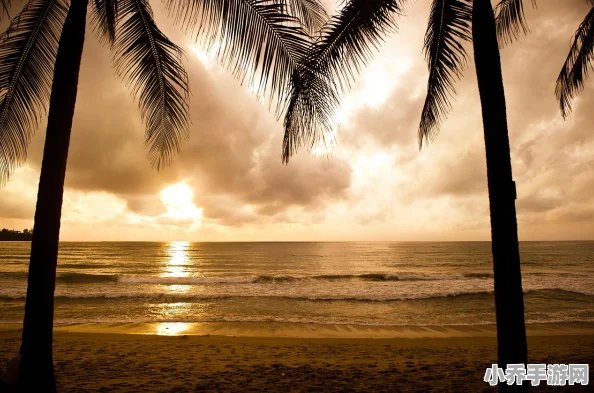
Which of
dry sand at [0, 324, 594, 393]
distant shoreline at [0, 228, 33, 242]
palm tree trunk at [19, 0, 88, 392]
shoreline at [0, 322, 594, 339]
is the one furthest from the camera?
distant shoreline at [0, 228, 33, 242]

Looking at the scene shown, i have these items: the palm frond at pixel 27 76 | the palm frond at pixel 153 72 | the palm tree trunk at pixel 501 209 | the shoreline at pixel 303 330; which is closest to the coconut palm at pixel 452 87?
the palm tree trunk at pixel 501 209

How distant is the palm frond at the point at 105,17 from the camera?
14.8ft

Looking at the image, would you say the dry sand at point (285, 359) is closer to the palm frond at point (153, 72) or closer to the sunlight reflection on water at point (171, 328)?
the sunlight reflection on water at point (171, 328)

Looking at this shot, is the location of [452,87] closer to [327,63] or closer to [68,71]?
[327,63]

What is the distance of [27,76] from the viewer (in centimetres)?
468

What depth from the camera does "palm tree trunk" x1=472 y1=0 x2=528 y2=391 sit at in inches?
126

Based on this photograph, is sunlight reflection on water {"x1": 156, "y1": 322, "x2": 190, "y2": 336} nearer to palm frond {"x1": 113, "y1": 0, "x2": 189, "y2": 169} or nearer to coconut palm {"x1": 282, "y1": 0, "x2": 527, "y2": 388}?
palm frond {"x1": 113, "y1": 0, "x2": 189, "y2": 169}

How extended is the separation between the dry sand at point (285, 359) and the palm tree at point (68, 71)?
11.0 feet

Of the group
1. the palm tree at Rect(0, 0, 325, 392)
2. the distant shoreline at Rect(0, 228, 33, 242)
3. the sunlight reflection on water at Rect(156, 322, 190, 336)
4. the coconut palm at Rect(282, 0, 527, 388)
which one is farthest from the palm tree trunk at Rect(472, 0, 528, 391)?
the distant shoreline at Rect(0, 228, 33, 242)

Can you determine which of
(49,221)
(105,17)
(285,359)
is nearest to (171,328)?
(285,359)

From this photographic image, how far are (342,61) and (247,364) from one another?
266 inches

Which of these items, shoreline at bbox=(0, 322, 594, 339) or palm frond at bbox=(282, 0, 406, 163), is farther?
shoreline at bbox=(0, 322, 594, 339)

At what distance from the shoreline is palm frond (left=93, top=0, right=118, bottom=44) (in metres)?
9.51

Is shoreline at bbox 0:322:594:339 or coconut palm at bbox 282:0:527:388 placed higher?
coconut palm at bbox 282:0:527:388
